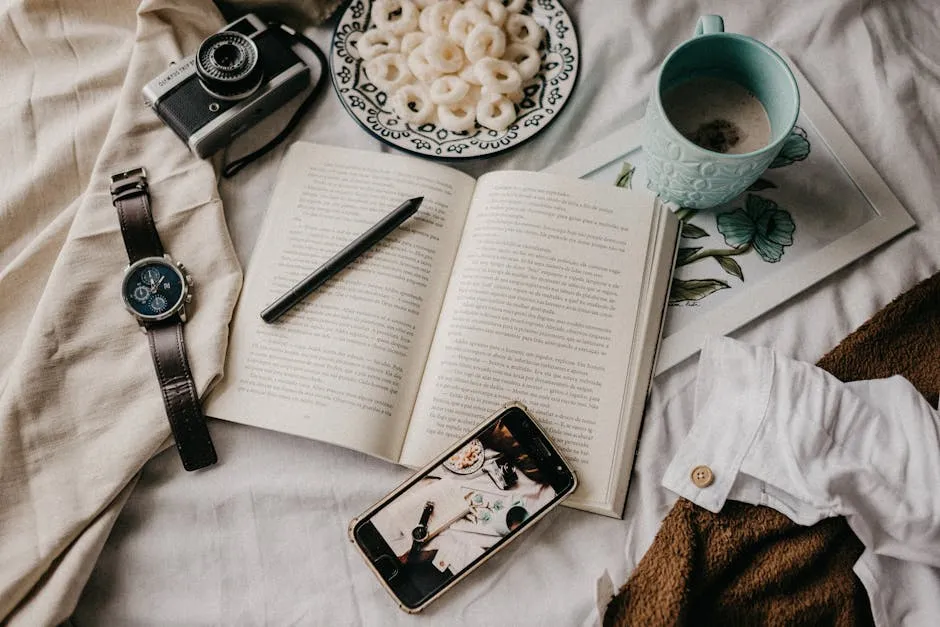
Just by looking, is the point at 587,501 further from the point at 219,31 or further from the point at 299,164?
the point at 219,31

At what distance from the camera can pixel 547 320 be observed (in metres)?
0.58

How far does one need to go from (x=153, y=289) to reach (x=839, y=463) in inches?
21.3

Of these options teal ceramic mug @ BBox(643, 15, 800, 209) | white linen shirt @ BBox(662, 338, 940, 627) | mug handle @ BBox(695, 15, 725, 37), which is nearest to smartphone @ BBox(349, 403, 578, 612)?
white linen shirt @ BBox(662, 338, 940, 627)

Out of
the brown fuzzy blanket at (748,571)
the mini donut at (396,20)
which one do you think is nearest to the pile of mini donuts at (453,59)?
the mini donut at (396,20)

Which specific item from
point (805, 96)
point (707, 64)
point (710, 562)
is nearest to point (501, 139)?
point (707, 64)

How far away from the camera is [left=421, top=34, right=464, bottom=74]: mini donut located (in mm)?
632

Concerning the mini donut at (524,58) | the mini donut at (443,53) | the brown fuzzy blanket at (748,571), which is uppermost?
the mini donut at (443,53)

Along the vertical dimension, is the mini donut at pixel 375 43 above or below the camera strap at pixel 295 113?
above

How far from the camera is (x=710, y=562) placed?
21.1 inches

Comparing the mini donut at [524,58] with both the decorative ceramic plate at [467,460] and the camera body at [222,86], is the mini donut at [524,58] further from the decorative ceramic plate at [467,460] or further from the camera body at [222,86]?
the decorative ceramic plate at [467,460]

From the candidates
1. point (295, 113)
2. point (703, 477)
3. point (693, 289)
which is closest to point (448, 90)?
point (295, 113)

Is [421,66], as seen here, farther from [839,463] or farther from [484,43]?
[839,463]

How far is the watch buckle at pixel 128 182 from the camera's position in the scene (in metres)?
0.60

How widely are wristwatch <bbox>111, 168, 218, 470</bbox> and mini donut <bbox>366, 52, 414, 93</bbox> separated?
213 mm
